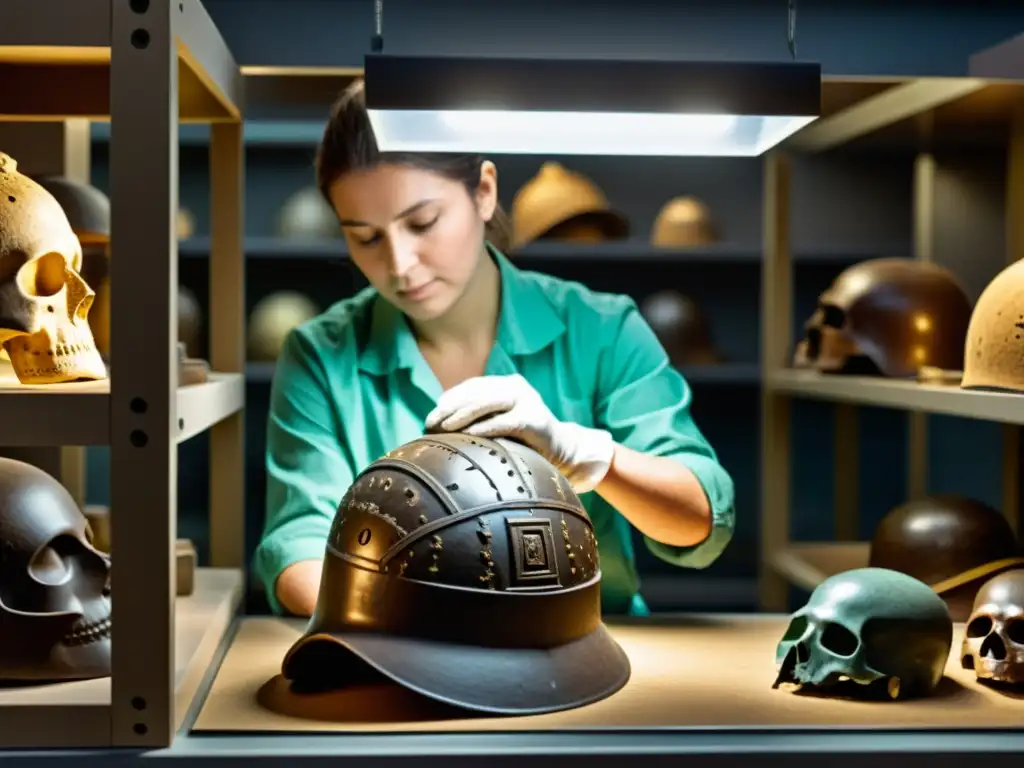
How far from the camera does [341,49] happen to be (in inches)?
74.9

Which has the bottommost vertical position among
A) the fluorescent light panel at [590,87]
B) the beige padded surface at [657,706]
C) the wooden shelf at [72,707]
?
the beige padded surface at [657,706]

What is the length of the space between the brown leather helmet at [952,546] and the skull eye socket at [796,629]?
67 centimetres

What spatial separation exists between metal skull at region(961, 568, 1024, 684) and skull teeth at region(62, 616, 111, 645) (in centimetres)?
114

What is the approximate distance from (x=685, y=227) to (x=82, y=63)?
3022mm

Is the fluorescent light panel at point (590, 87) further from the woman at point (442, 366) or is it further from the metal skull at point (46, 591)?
the metal skull at point (46, 591)

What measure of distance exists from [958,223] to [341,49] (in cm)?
215

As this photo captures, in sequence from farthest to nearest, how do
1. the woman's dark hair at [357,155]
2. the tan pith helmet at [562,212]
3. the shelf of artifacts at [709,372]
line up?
the shelf of artifacts at [709,372]
the tan pith helmet at [562,212]
the woman's dark hair at [357,155]

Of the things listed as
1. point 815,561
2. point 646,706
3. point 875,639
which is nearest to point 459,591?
point 646,706

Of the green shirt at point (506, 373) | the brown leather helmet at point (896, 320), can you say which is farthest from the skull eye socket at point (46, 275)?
the brown leather helmet at point (896, 320)

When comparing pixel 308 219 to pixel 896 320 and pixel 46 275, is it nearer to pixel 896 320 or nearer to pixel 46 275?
pixel 896 320

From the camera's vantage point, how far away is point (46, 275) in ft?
4.60

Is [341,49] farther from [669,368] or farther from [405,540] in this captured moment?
[405,540]

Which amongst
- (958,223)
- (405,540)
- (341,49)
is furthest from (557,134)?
(958,223)

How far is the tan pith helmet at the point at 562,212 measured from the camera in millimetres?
4176
